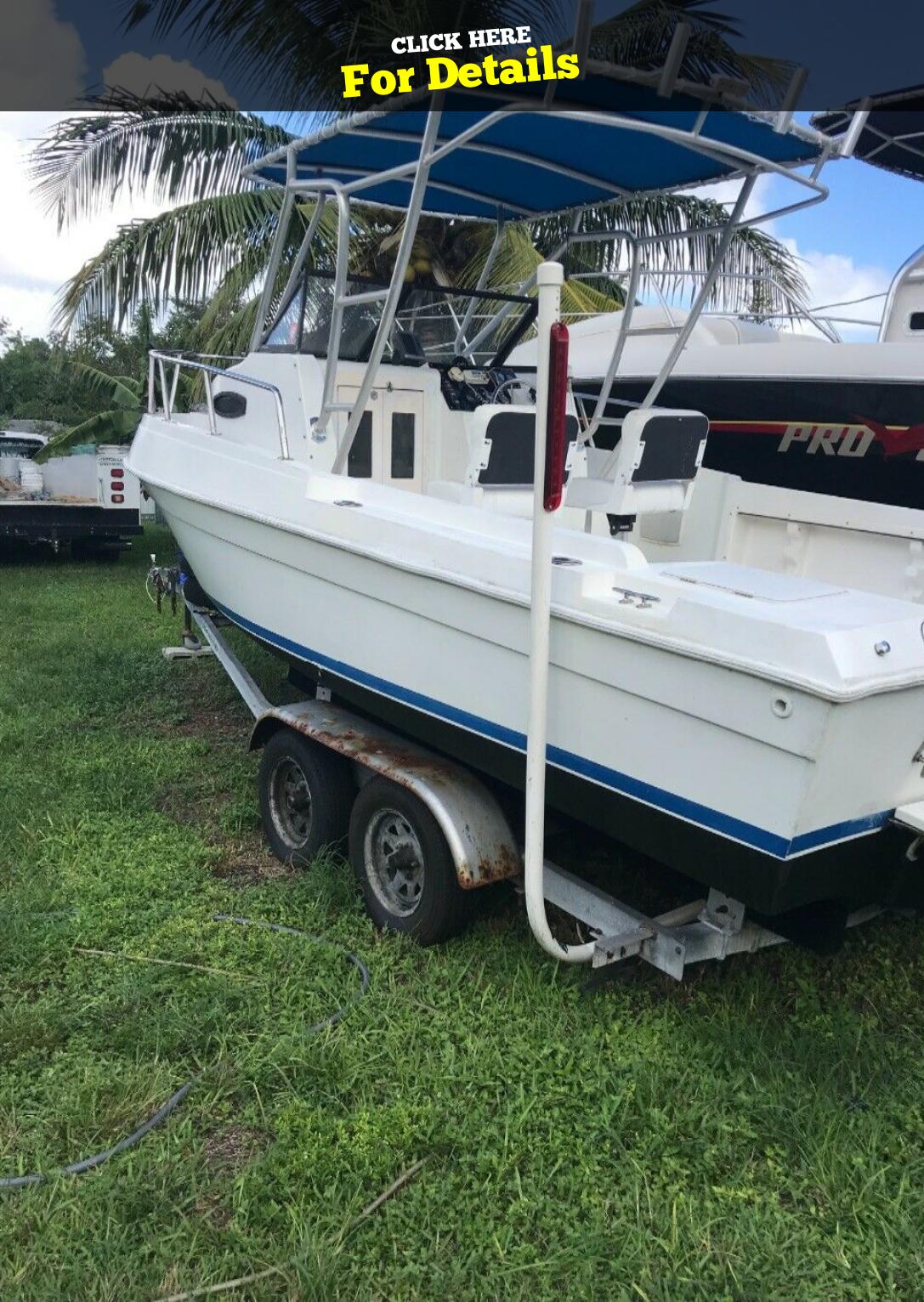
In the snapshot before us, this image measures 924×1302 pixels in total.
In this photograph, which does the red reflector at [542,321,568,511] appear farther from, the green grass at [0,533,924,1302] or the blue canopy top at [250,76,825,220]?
the green grass at [0,533,924,1302]

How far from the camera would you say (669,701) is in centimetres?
249

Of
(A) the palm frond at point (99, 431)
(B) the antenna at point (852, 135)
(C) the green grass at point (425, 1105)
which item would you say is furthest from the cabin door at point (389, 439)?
(A) the palm frond at point (99, 431)

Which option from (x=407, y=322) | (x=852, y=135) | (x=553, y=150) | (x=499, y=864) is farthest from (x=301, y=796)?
(x=852, y=135)

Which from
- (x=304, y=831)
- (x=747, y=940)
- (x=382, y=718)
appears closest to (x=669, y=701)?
(x=747, y=940)

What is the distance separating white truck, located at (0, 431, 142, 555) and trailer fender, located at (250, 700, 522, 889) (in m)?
7.48

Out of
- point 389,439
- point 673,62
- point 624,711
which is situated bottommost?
point 624,711

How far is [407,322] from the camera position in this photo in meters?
5.15

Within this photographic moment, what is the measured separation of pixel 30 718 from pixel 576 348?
15.1ft

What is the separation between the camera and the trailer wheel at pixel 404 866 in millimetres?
3178

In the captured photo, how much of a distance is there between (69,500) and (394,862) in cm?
852

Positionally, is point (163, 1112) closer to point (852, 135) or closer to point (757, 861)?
point (757, 861)

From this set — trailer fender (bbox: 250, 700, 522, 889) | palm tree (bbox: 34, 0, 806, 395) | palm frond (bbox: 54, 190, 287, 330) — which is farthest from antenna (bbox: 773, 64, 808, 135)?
palm frond (bbox: 54, 190, 287, 330)

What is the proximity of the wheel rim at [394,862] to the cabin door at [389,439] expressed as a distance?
1.72 metres

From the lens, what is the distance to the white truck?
408 inches
